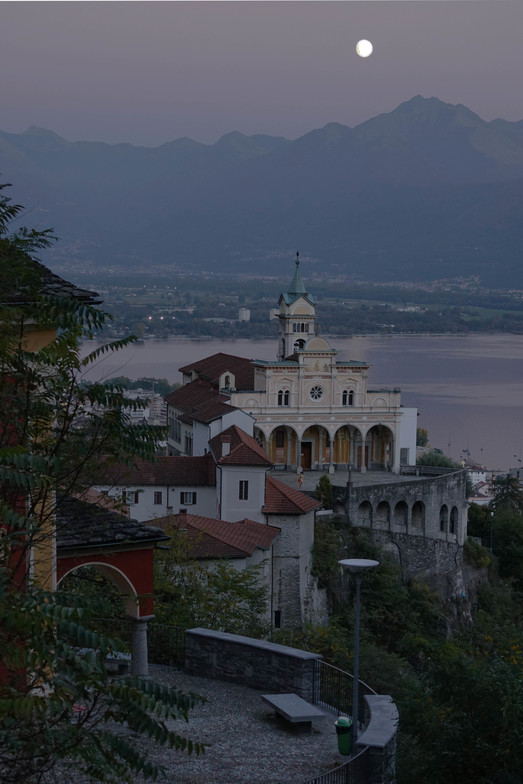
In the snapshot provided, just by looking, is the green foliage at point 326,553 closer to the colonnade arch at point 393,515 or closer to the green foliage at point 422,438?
the colonnade arch at point 393,515

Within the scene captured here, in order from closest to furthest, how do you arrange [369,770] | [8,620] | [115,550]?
[8,620]
[369,770]
[115,550]

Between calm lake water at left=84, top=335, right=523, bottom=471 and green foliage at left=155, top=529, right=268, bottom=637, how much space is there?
3702 cm

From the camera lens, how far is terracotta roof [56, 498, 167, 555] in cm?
1430

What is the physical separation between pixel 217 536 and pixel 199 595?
25.8 feet

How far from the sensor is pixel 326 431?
53.6 meters

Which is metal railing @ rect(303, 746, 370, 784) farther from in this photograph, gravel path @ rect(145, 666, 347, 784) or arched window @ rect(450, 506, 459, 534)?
arched window @ rect(450, 506, 459, 534)

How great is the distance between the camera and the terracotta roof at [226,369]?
54531mm

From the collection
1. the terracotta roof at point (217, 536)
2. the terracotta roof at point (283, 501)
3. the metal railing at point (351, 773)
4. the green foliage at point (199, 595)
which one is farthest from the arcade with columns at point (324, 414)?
the metal railing at point (351, 773)

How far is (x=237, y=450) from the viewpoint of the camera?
37406 millimetres

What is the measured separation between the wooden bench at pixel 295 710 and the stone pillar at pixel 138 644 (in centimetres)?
185

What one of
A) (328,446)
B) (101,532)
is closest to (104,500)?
(101,532)

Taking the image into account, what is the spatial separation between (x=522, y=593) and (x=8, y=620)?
152 ft

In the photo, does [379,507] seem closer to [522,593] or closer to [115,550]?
[522,593]

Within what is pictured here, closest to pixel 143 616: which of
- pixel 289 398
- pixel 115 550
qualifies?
pixel 115 550
